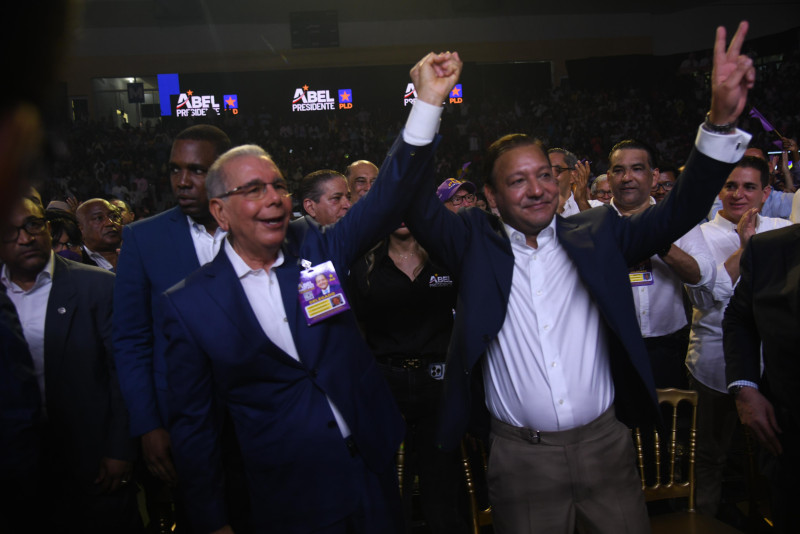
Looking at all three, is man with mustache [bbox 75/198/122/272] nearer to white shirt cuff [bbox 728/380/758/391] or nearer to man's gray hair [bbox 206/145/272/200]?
man's gray hair [bbox 206/145/272/200]

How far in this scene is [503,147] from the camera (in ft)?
6.32

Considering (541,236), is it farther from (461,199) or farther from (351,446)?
(461,199)

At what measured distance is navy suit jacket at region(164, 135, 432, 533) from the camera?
1.60 m

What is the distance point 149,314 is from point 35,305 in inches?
25.7

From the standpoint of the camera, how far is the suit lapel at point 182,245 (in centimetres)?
198

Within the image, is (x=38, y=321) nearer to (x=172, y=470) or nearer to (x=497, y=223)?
(x=172, y=470)

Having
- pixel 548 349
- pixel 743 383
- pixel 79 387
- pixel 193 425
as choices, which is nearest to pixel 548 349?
pixel 548 349

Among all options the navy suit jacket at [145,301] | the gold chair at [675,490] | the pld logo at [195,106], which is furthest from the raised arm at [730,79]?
the pld logo at [195,106]

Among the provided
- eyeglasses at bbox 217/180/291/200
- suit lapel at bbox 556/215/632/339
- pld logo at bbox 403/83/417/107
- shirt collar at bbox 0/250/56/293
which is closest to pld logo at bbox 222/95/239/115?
pld logo at bbox 403/83/417/107

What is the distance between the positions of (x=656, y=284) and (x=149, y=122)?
58.9 ft

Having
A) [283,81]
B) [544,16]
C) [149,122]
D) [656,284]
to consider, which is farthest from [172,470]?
[544,16]

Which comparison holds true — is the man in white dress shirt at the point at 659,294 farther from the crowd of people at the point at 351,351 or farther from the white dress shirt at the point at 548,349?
the white dress shirt at the point at 548,349

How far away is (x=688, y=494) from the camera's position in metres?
2.17

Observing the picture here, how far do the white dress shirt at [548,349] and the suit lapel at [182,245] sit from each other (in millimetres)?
1106
